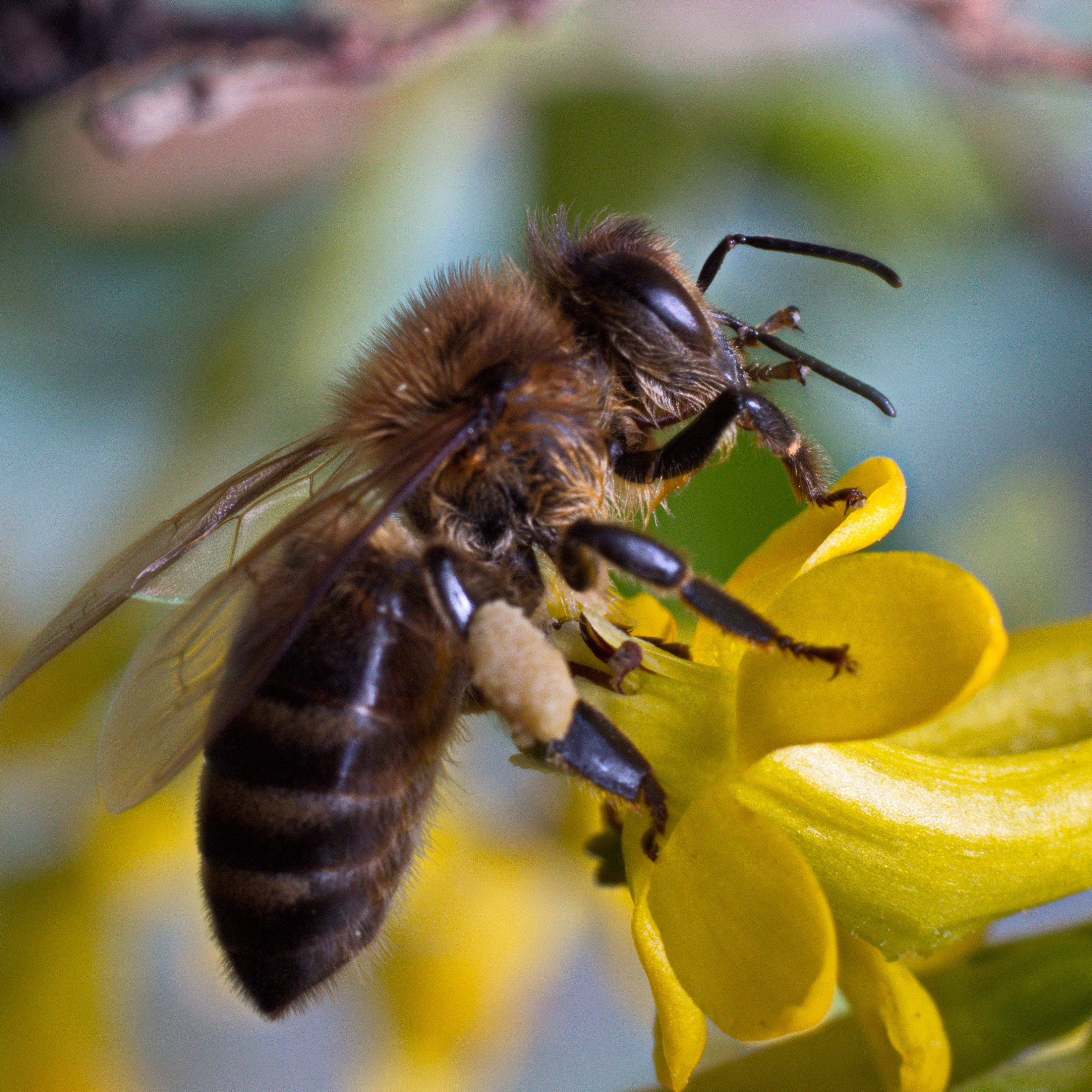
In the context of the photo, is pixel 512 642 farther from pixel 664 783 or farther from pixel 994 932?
pixel 994 932

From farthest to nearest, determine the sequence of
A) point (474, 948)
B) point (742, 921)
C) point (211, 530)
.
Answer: point (474, 948) < point (211, 530) < point (742, 921)

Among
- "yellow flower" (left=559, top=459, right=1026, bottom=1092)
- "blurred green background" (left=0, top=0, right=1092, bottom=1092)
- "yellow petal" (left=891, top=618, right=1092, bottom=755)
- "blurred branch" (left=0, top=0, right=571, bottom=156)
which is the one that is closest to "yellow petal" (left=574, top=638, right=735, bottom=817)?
"yellow flower" (left=559, top=459, right=1026, bottom=1092)

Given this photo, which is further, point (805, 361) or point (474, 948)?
point (474, 948)

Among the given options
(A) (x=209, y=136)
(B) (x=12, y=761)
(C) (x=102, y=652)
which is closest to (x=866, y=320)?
(A) (x=209, y=136)

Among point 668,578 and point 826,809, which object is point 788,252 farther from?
point 826,809

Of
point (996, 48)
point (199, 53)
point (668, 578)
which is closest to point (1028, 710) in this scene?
point (668, 578)

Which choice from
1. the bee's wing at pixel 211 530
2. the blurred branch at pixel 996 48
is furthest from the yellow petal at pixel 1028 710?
the blurred branch at pixel 996 48

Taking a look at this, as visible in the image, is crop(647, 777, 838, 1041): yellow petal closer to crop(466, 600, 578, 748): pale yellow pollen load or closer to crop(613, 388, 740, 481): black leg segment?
crop(466, 600, 578, 748): pale yellow pollen load
